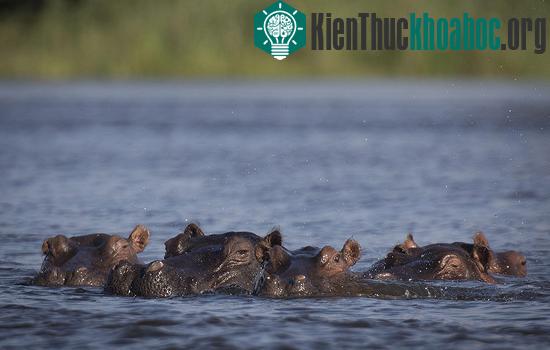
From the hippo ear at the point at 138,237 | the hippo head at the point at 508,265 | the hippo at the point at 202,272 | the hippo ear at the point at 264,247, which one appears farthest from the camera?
the hippo head at the point at 508,265

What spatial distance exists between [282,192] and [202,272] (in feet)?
32.0

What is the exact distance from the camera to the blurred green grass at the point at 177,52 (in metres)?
49.9

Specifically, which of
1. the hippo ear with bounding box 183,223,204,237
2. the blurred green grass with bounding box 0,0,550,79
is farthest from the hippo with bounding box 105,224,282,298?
the blurred green grass with bounding box 0,0,550,79

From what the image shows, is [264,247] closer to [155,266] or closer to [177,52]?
[155,266]

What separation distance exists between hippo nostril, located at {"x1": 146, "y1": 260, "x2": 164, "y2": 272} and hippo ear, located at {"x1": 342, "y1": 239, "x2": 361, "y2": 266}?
1492 mm

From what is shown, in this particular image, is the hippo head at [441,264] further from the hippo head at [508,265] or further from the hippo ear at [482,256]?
the hippo head at [508,265]

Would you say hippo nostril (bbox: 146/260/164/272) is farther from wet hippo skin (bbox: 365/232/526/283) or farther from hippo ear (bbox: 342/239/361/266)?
wet hippo skin (bbox: 365/232/526/283)

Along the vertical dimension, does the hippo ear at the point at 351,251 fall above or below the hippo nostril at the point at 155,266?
above

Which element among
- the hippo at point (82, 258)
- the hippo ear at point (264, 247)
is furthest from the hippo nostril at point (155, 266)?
the hippo ear at point (264, 247)

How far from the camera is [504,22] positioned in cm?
4638

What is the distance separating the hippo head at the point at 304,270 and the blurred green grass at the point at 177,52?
127 feet

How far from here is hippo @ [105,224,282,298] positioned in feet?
34.1

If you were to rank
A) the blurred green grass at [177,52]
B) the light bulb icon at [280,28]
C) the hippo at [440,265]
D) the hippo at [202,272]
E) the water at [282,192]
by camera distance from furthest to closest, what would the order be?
1. the blurred green grass at [177,52]
2. the light bulb icon at [280,28]
3. the hippo at [440,265]
4. the hippo at [202,272]
5. the water at [282,192]

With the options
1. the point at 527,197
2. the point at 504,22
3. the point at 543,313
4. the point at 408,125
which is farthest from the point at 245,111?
the point at 543,313
